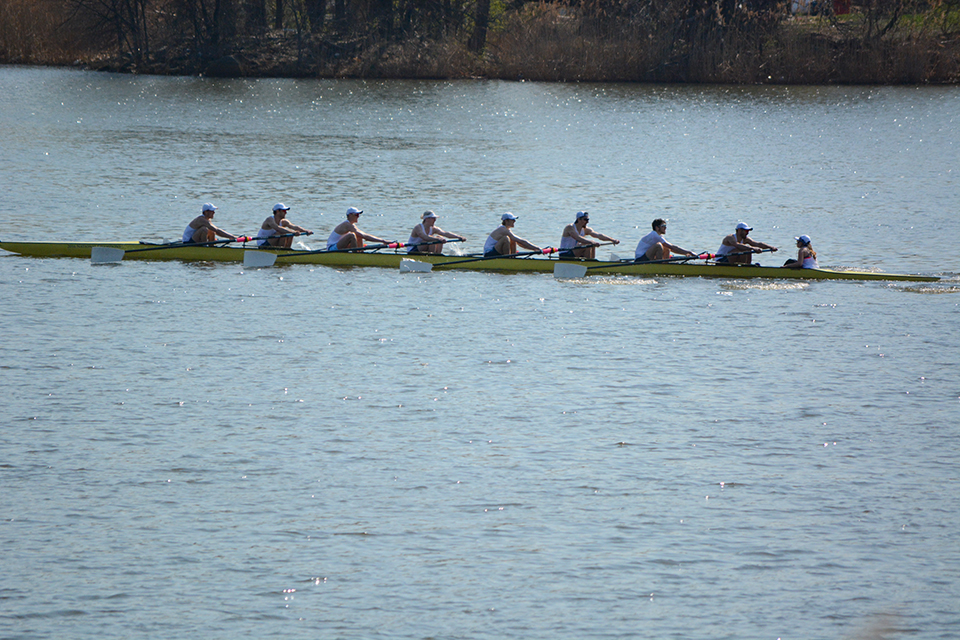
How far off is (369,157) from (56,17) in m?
40.9

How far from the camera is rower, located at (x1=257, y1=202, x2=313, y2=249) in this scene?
81.6 feet

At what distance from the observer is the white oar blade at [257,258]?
81.5 ft

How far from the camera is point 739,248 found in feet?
77.2

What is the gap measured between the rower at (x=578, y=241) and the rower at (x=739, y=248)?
2225 mm

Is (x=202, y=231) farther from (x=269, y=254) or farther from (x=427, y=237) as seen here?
(x=427, y=237)

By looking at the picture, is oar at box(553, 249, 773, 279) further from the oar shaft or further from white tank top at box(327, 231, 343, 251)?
white tank top at box(327, 231, 343, 251)

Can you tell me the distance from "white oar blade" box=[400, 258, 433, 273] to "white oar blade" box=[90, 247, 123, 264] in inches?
241

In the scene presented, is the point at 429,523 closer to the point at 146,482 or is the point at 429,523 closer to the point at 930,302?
the point at 146,482

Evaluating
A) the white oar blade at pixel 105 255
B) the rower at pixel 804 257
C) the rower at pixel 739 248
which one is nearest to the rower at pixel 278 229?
the white oar blade at pixel 105 255

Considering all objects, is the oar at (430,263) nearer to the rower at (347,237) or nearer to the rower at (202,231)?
the rower at (347,237)

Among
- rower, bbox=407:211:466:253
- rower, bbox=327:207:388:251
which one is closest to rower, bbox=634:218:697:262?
rower, bbox=407:211:466:253

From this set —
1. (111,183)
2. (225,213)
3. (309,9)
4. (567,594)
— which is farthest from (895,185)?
(309,9)

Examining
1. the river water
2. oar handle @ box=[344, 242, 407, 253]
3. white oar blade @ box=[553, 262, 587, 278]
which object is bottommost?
the river water

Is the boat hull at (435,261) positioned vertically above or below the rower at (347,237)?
below
